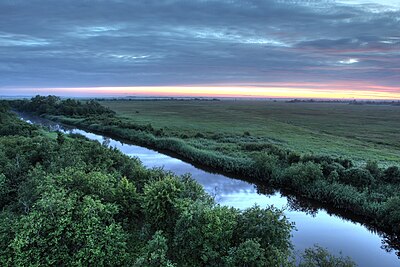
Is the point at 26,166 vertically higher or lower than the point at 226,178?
higher

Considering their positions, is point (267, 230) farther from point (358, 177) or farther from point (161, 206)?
point (358, 177)

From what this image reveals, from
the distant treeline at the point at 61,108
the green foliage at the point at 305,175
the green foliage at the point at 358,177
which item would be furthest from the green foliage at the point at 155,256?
the distant treeline at the point at 61,108

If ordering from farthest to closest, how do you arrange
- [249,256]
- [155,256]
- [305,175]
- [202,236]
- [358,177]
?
[305,175]
[358,177]
[202,236]
[249,256]
[155,256]

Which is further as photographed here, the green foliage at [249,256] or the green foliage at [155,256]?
the green foliage at [155,256]

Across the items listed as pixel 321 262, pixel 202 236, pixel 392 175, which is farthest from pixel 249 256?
pixel 392 175

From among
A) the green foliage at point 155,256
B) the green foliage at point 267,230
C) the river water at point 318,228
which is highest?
the green foliage at point 267,230

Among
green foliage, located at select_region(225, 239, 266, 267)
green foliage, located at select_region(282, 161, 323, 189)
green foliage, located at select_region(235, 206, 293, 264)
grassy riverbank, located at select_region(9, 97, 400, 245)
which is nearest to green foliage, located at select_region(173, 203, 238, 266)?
green foliage, located at select_region(235, 206, 293, 264)

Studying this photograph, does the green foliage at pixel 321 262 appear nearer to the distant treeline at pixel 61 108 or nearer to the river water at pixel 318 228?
the river water at pixel 318 228

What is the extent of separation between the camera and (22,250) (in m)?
12.3

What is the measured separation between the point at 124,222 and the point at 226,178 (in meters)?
20.4

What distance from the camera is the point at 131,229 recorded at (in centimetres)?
1545

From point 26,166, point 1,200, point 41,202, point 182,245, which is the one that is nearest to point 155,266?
point 182,245

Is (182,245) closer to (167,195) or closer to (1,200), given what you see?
(167,195)

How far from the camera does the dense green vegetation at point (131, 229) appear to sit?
474 inches
